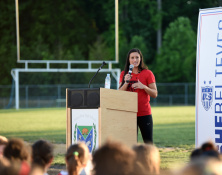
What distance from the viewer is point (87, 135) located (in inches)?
226

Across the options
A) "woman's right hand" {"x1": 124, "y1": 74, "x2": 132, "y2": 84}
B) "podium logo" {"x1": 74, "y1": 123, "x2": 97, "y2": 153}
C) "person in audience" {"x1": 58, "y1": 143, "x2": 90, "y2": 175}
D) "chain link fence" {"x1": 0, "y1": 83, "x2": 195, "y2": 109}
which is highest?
"woman's right hand" {"x1": 124, "y1": 74, "x2": 132, "y2": 84}

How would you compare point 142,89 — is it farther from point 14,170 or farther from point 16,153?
point 14,170

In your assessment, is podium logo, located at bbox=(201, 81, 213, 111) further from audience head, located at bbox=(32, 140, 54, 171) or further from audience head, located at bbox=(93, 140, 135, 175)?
audience head, located at bbox=(93, 140, 135, 175)

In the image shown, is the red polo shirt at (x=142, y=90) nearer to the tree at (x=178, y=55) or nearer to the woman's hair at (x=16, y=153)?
the woman's hair at (x=16, y=153)

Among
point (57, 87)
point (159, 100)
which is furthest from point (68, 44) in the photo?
point (159, 100)

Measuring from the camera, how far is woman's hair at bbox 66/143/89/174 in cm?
357

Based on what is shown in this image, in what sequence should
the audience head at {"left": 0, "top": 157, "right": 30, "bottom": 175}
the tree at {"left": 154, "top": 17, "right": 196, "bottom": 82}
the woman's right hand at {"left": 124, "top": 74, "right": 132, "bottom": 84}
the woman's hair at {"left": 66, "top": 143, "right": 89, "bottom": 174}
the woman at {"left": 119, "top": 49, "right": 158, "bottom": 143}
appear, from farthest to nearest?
the tree at {"left": 154, "top": 17, "right": 196, "bottom": 82} → the woman at {"left": 119, "top": 49, "right": 158, "bottom": 143} → the woman's right hand at {"left": 124, "top": 74, "right": 132, "bottom": 84} → the woman's hair at {"left": 66, "top": 143, "right": 89, "bottom": 174} → the audience head at {"left": 0, "top": 157, "right": 30, "bottom": 175}

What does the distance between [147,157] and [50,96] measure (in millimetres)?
34101

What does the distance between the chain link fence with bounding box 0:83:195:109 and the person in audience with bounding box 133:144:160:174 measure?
3185 centimetres

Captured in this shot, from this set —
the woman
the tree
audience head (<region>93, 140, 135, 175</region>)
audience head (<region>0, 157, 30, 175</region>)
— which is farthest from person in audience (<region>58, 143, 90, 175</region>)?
the tree

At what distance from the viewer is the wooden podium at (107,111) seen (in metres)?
5.74

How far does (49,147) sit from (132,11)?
44102mm

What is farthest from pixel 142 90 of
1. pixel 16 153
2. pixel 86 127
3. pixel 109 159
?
pixel 109 159

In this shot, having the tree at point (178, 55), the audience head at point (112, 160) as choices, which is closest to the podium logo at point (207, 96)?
the audience head at point (112, 160)
